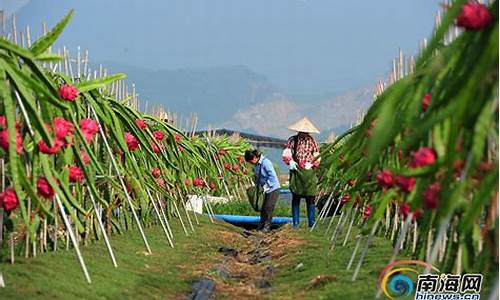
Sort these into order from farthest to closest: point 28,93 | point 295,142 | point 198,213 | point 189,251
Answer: point 198,213 → point 295,142 → point 189,251 → point 28,93

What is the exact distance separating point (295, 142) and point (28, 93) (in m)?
7.69

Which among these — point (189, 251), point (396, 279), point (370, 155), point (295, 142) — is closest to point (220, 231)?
point (295, 142)

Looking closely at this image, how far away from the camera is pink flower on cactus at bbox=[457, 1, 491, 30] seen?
143 inches

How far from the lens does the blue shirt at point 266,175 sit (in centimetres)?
1268

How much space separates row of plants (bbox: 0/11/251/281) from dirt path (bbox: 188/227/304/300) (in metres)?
0.87

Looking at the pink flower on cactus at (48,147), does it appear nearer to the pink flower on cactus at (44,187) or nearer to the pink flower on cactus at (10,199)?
the pink flower on cactus at (44,187)

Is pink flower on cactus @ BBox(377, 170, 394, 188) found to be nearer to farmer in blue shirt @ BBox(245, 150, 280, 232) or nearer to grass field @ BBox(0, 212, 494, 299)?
grass field @ BBox(0, 212, 494, 299)

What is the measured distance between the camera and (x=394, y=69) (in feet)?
29.1

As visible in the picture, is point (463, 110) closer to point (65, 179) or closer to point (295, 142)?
point (65, 179)

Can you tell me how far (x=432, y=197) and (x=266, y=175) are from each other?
8.79m

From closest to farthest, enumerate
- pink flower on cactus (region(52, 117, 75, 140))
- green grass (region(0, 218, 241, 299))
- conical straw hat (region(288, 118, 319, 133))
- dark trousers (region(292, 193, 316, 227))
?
pink flower on cactus (region(52, 117, 75, 140)), green grass (region(0, 218, 241, 299)), dark trousers (region(292, 193, 316, 227)), conical straw hat (region(288, 118, 319, 133))

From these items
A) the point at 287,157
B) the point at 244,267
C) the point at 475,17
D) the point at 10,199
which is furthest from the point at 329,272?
the point at 287,157

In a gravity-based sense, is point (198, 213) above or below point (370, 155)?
below

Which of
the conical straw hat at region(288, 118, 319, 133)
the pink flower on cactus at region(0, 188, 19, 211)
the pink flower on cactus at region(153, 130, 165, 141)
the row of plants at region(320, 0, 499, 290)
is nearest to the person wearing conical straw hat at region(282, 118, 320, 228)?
the conical straw hat at region(288, 118, 319, 133)
